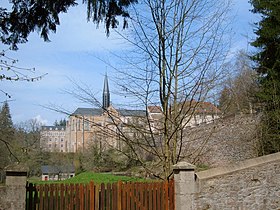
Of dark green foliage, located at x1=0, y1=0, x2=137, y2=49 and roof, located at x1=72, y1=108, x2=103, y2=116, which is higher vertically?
dark green foliage, located at x1=0, y1=0, x2=137, y2=49

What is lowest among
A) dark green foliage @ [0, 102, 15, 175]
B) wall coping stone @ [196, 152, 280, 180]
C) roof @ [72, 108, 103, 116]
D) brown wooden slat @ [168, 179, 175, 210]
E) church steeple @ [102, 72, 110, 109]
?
brown wooden slat @ [168, 179, 175, 210]

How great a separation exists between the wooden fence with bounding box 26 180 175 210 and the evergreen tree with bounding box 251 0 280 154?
9.36 metres

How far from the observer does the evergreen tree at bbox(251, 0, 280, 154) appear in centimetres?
1507

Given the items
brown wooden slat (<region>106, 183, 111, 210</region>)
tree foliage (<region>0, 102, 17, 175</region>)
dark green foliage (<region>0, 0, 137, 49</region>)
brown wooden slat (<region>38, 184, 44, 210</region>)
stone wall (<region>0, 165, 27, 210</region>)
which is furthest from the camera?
tree foliage (<region>0, 102, 17, 175</region>)

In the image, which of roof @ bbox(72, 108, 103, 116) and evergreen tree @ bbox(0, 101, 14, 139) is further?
roof @ bbox(72, 108, 103, 116)

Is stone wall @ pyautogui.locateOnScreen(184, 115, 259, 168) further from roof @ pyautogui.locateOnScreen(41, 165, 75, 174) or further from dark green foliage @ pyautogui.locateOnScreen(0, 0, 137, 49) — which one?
roof @ pyautogui.locateOnScreen(41, 165, 75, 174)

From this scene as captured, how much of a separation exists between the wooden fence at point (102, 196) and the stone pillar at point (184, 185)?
0.64ft

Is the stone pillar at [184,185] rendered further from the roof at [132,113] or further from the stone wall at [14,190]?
the stone wall at [14,190]

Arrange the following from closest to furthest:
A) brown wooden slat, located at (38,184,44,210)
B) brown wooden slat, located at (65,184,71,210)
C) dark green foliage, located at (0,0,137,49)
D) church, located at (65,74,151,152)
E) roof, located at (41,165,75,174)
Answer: dark green foliage, located at (0,0,137,49)
brown wooden slat, located at (38,184,44,210)
brown wooden slat, located at (65,184,71,210)
church, located at (65,74,151,152)
roof, located at (41,165,75,174)

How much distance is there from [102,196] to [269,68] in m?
12.3

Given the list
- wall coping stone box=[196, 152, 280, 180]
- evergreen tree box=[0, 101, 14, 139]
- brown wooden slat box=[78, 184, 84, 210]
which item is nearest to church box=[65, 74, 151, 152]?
evergreen tree box=[0, 101, 14, 139]

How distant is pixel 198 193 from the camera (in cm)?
678

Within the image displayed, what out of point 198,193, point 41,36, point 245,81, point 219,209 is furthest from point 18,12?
point 245,81

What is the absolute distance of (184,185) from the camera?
667 cm
